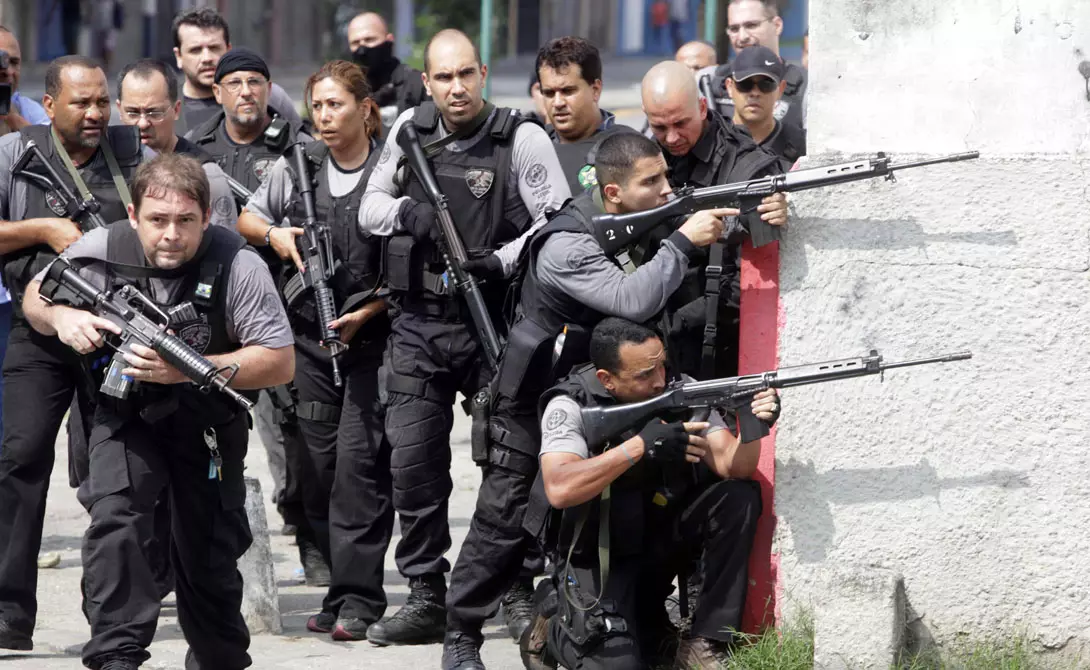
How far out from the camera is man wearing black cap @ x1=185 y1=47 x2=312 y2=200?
6715 millimetres

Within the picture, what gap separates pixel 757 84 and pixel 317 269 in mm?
1896

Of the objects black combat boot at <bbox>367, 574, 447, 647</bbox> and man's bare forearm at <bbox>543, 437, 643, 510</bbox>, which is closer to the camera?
man's bare forearm at <bbox>543, 437, 643, 510</bbox>

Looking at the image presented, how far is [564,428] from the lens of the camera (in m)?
4.91

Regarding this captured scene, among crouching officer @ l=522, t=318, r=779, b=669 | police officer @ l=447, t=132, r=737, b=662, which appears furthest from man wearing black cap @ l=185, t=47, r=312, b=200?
crouching officer @ l=522, t=318, r=779, b=669

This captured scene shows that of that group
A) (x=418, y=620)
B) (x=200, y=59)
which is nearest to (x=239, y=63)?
(x=200, y=59)

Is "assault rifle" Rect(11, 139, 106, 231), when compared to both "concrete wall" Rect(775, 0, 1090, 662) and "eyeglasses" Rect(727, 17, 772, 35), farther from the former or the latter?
"eyeglasses" Rect(727, 17, 772, 35)

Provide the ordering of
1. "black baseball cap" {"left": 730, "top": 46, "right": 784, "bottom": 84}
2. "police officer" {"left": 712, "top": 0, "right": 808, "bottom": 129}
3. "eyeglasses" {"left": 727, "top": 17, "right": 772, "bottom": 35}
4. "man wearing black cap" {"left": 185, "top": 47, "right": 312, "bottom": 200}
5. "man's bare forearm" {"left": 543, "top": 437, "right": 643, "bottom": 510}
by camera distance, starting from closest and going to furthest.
A: "man's bare forearm" {"left": 543, "top": 437, "right": 643, "bottom": 510}
"black baseball cap" {"left": 730, "top": 46, "right": 784, "bottom": 84}
"man wearing black cap" {"left": 185, "top": 47, "right": 312, "bottom": 200}
"police officer" {"left": 712, "top": 0, "right": 808, "bottom": 129}
"eyeglasses" {"left": 727, "top": 17, "right": 772, "bottom": 35}

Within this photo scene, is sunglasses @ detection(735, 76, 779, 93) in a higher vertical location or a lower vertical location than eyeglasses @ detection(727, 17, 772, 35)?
lower

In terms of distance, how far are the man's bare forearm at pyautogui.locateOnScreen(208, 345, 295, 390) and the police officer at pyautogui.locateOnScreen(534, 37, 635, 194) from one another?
1453 millimetres

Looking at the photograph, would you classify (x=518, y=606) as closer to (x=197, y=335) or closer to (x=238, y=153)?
(x=197, y=335)

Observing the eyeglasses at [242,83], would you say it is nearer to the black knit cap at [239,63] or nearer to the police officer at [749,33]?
the black knit cap at [239,63]

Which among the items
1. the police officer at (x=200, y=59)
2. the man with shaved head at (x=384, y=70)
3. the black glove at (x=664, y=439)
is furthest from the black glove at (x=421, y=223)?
the man with shaved head at (x=384, y=70)

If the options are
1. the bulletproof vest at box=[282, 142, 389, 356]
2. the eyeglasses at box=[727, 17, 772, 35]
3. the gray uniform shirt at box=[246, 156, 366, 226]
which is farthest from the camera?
the eyeglasses at box=[727, 17, 772, 35]

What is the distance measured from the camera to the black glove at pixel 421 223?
19.1 feet
